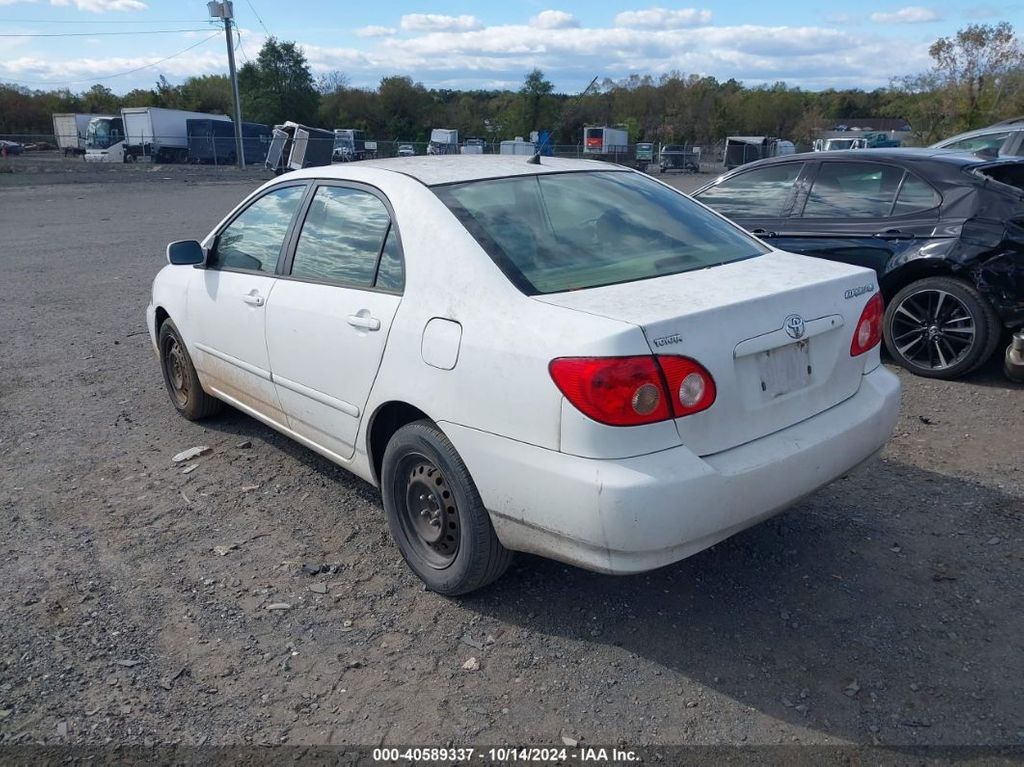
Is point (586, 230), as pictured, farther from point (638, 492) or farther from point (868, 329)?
point (638, 492)

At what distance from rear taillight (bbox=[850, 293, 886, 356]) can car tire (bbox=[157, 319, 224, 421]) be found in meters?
3.84

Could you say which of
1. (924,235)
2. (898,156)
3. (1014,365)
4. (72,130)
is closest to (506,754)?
(1014,365)

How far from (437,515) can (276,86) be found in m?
81.7

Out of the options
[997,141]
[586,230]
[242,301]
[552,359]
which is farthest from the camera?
[997,141]

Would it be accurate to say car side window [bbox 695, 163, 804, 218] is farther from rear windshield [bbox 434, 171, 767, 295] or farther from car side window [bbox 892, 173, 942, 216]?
rear windshield [bbox 434, 171, 767, 295]

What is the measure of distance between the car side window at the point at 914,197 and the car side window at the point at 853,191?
0.06 m

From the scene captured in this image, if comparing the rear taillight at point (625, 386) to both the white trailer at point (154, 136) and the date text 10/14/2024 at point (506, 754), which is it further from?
the white trailer at point (154, 136)

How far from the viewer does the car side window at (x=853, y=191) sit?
6.43 metres

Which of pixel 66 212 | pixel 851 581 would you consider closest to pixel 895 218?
pixel 851 581

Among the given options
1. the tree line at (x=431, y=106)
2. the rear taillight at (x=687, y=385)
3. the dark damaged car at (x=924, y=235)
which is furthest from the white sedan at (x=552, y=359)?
the tree line at (x=431, y=106)

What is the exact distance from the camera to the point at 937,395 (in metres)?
5.84

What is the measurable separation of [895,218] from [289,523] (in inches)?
194

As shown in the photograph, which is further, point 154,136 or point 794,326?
point 154,136

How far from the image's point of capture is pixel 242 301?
4488 mm
